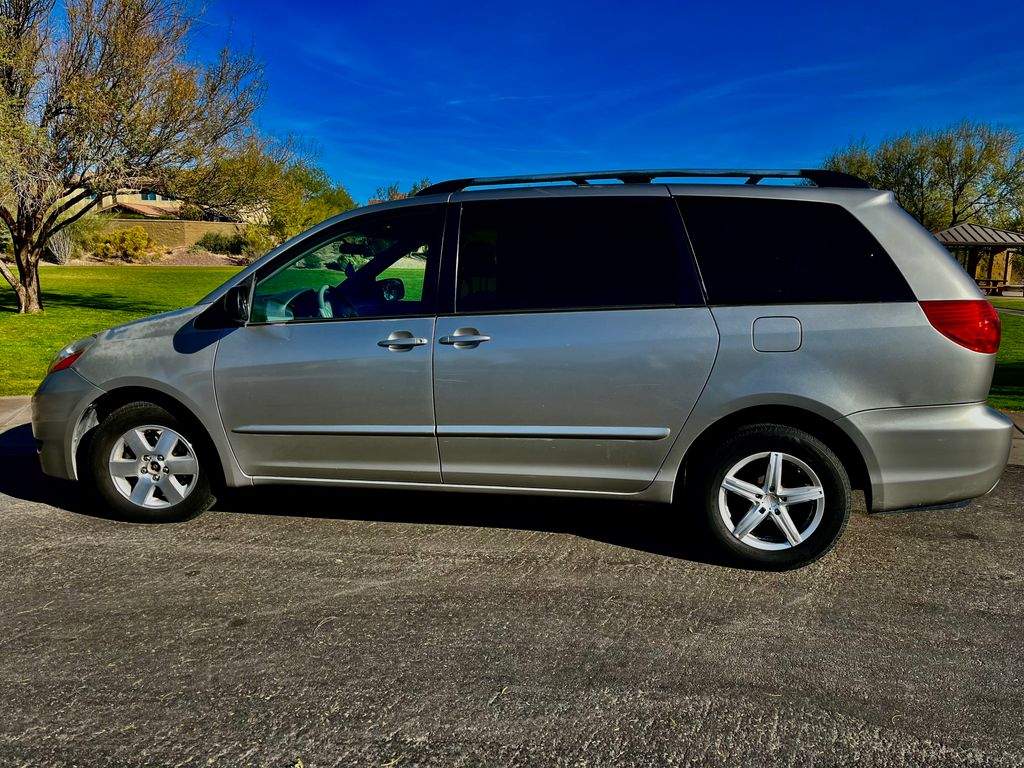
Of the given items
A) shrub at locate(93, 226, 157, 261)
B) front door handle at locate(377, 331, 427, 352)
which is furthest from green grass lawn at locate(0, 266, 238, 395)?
shrub at locate(93, 226, 157, 261)

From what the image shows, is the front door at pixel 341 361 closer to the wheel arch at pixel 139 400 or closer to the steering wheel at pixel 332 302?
the steering wheel at pixel 332 302

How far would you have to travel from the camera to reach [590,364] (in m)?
3.75

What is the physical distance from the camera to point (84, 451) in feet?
14.7

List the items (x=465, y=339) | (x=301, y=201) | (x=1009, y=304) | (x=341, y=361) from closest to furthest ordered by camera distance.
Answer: (x=465, y=339) → (x=341, y=361) → (x=1009, y=304) → (x=301, y=201)

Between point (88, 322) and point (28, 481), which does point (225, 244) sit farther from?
point (28, 481)

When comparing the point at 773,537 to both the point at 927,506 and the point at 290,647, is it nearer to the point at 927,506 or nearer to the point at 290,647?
the point at 927,506

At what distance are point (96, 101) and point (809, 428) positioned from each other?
568 inches

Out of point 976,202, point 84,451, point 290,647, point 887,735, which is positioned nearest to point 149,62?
point 84,451

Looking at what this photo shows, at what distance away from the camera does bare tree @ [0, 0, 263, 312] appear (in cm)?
1397

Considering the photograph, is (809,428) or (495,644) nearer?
A: (495,644)

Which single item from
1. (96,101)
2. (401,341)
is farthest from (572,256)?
(96,101)

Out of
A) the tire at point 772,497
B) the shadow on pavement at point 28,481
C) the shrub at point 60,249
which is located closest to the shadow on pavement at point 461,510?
the shadow on pavement at point 28,481

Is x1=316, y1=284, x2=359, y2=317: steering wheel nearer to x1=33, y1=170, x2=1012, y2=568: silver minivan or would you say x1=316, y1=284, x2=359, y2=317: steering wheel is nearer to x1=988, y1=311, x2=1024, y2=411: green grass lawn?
x1=33, y1=170, x2=1012, y2=568: silver minivan

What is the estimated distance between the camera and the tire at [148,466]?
4340 mm
